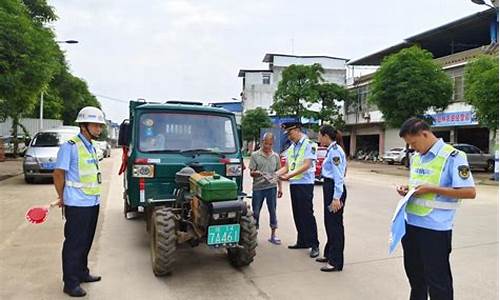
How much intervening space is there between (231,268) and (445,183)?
3059mm

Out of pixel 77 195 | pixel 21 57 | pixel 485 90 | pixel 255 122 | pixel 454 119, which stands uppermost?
pixel 21 57

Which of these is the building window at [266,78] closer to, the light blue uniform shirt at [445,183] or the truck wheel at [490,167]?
the truck wheel at [490,167]

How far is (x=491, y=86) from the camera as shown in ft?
65.8

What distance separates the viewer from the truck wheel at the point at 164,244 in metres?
5.35

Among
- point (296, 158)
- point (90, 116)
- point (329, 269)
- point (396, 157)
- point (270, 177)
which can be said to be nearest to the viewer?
point (90, 116)

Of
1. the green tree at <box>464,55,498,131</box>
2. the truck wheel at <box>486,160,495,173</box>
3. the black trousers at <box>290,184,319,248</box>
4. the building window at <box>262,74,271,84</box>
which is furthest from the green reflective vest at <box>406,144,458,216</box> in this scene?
the building window at <box>262,74,271,84</box>

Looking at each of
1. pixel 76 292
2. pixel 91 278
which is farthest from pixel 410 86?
pixel 76 292

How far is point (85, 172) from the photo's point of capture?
16.8 feet

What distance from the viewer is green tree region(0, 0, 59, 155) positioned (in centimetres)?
1360

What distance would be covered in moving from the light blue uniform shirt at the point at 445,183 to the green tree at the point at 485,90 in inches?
723

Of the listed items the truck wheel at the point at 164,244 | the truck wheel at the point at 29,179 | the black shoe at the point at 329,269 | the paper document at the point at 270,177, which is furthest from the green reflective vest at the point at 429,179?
the truck wheel at the point at 29,179

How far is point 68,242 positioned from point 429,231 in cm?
355

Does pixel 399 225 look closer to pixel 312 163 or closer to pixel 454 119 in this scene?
pixel 312 163

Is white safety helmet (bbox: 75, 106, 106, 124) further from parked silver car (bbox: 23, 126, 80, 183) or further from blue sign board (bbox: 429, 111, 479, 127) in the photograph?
blue sign board (bbox: 429, 111, 479, 127)
